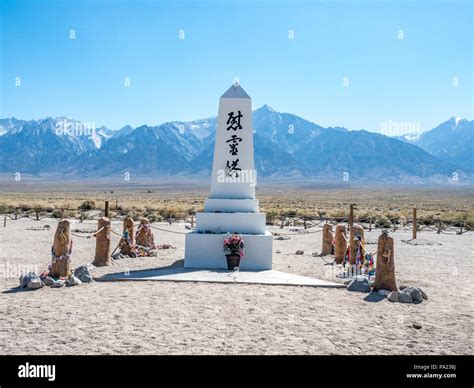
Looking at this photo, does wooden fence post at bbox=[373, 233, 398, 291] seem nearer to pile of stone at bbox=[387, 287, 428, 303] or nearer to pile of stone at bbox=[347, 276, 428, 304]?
pile of stone at bbox=[347, 276, 428, 304]

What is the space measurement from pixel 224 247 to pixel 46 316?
4912mm

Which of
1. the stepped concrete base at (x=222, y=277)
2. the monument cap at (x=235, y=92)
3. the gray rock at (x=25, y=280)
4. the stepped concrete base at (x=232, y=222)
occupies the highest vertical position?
the monument cap at (x=235, y=92)

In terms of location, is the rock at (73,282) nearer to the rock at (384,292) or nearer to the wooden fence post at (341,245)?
the rock at (384,292)

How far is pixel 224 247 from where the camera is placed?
11367mm

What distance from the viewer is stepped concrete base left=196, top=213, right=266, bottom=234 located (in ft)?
39.3

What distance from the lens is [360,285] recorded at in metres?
9.60

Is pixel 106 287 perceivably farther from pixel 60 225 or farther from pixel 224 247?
pixel 224 247

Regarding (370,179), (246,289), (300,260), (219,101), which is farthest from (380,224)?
(370,179)

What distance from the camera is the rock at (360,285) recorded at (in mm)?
9570

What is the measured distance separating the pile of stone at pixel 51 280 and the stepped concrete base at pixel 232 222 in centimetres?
321

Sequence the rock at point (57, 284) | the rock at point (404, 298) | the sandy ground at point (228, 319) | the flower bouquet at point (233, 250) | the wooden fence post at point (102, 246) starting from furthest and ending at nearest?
the wooden fence post at point (102, 246)
the flower bouquet at point (233, 250)
the rock at point (57, 284)
the rock at point (404, 298)
the sandy ground at point (228, 319)

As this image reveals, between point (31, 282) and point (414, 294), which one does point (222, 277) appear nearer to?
point (31, 282)

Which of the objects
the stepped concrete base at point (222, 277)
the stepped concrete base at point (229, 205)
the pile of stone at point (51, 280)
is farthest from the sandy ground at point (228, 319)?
the stepped concrete base at point (229, 205)
